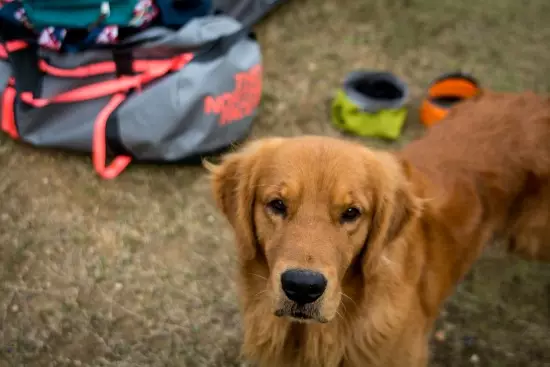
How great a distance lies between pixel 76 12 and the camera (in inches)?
127

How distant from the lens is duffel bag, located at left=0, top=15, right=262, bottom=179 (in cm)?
329

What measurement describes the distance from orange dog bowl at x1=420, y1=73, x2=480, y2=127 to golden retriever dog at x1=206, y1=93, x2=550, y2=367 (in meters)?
1.10

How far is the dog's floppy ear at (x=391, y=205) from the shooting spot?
6.39 ft

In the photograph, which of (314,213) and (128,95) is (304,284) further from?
(128,95)

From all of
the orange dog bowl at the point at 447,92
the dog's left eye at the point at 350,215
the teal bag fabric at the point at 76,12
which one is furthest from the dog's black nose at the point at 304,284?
the orange dog bowl at the point at 447,92

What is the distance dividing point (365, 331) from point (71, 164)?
217 centimetres

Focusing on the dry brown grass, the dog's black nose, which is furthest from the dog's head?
the dry brown grass

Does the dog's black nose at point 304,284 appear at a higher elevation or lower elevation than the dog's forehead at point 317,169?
lower

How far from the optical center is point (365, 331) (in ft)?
6.82

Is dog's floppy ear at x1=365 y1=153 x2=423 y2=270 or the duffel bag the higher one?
dog's floppy ear at x1=365 y1=153 x2=423 y2=270

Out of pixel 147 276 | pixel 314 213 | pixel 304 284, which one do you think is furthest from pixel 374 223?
pixel 147 276

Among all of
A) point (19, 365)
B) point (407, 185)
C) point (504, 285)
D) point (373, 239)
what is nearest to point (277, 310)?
point (373, 239)

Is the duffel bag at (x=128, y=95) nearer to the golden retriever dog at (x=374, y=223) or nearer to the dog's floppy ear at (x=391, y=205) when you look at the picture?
the golden retriever dog at (x=374, y=223)

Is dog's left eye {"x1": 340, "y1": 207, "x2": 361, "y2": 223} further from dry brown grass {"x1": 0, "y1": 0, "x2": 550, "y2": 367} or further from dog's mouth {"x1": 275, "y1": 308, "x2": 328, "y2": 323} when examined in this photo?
dry brown grass {"x1": 0, "y1": 0, "x2": 550, "y2": 367}
